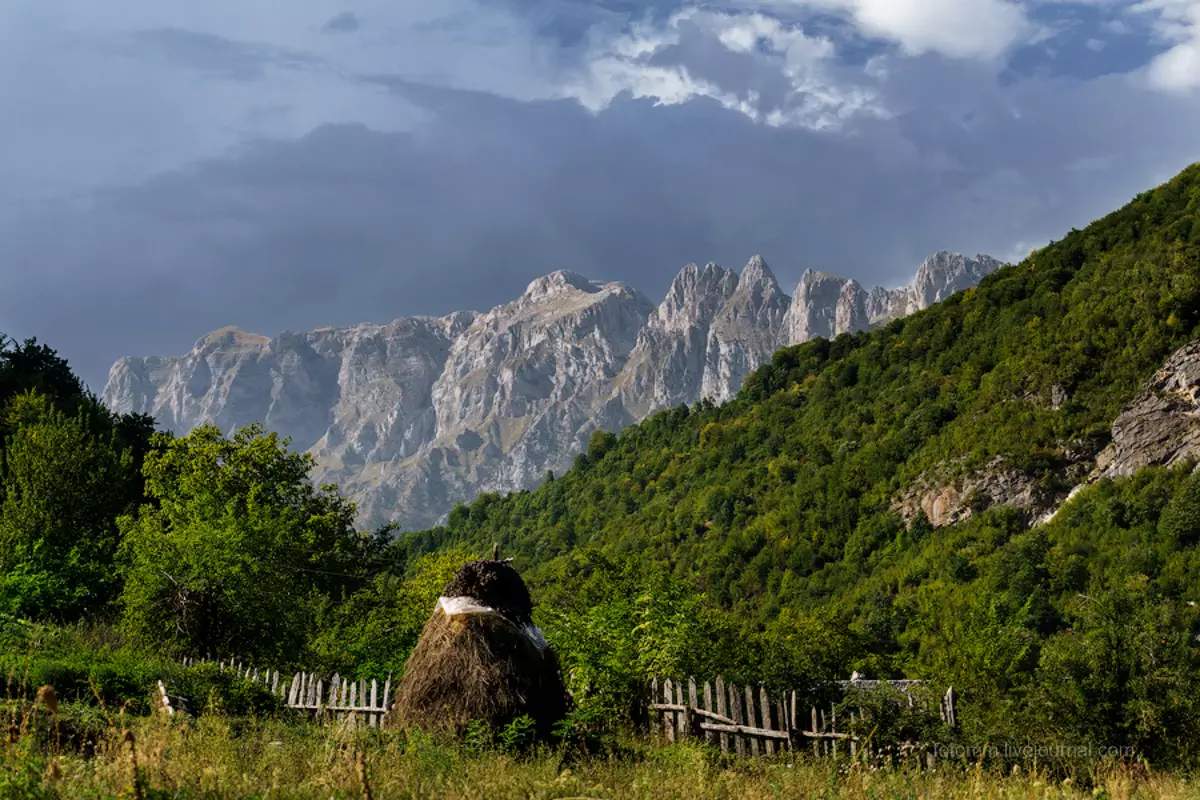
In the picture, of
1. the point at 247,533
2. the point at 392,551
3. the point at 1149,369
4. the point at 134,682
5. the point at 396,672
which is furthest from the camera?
the point at 1149,369

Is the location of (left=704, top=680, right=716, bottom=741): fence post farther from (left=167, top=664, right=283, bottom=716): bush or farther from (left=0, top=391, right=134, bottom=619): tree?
(left=0, top=391, right=134, bottom=619): tree

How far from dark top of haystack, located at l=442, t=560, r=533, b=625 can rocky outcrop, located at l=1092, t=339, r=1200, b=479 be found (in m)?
58.9

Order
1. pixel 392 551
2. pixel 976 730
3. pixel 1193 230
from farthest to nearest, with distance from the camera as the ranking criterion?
pixel 1193 230 → pixel 392 551 → pixel 976 730

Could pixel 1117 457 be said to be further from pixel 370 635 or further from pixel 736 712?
pixel 736 712

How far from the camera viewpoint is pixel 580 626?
15516 mm

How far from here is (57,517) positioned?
27719 mm

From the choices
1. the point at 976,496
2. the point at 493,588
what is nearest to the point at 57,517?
the point at 493,588

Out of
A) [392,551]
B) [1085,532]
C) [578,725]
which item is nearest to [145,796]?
[578,725]

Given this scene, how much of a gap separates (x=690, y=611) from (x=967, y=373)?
239 feet

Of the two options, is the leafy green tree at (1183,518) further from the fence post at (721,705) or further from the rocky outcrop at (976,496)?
the fence post at (721,705)

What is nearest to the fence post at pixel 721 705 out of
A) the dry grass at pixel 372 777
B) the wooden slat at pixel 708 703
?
the wooden slat at pixel 708 703

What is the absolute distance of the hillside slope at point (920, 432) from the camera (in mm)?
65500

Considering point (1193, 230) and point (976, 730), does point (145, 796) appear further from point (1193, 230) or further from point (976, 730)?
point (1193, 230)

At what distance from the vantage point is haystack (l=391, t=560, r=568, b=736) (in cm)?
1094
